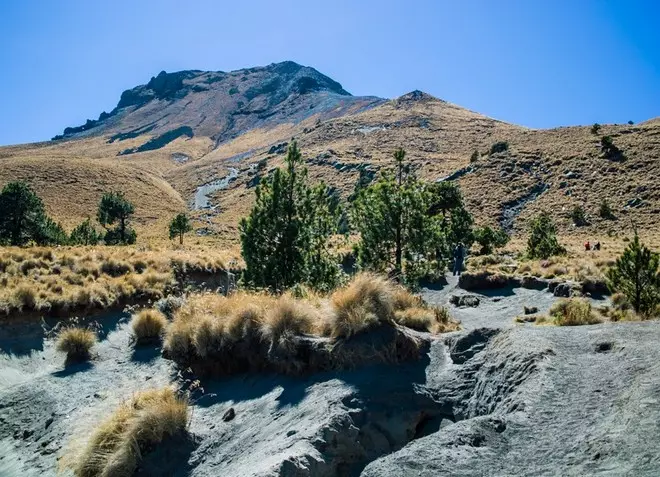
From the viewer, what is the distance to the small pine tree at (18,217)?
4138 centimetres

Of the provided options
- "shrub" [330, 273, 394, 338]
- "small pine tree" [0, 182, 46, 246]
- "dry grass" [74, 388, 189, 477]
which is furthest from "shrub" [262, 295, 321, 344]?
"small pine tree" [0, 182, 46, 246]

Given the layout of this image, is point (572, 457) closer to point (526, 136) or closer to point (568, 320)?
point (568, 320)

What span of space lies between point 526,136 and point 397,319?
10462 centimetres

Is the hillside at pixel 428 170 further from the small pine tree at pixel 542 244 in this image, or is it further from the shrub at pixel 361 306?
the shrub at pixel 361 306

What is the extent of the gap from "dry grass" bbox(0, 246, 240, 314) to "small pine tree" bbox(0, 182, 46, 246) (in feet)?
47.4

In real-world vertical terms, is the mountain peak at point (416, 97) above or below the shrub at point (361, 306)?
above

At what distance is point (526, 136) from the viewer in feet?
340

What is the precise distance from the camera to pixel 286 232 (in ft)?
55.1

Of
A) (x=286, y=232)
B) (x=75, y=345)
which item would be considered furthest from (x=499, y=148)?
(x=75, y=345)

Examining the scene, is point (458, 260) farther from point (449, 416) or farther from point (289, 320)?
point (449, 416)

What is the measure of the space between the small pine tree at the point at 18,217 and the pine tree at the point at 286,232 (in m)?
A: 32.5

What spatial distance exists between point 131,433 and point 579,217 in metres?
61.3

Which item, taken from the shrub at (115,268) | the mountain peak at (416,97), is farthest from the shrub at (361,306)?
the mountain peak at (416,97)

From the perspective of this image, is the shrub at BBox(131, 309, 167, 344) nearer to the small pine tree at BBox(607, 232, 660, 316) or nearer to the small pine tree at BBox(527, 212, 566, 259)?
the small pine tree at BBox(607, 232, 660, 316)
